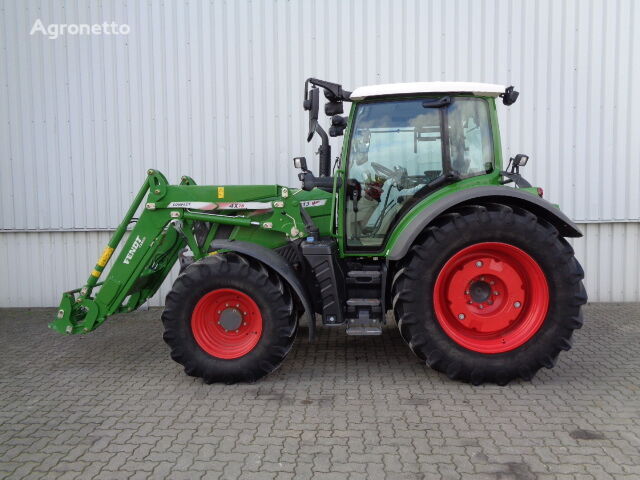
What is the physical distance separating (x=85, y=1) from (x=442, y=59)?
4511 mm

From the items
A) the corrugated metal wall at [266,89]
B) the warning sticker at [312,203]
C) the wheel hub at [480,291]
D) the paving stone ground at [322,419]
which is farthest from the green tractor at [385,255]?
the corrugated metal wall at [266,89]

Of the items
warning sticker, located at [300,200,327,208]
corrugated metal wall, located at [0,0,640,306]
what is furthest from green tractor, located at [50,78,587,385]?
corrugated metal wall, located at [0,0,640,306]

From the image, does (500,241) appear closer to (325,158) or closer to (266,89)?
(325,158)

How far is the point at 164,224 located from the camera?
434 centimetres

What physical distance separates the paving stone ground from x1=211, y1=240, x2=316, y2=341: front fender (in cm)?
57

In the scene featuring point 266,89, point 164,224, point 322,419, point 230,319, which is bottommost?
point 322,419

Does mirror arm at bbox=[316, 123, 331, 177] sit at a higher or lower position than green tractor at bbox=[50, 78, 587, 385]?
higher

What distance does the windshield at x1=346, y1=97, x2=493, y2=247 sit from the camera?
13.3 feet

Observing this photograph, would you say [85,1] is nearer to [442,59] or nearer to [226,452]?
[442,59]

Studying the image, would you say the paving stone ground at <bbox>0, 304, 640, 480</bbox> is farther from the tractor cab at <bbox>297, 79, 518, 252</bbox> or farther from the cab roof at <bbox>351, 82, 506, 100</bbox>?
the cab roof at <bbox>351, 82, 506, 100</bbox>

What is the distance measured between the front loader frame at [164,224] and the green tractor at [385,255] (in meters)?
0.01

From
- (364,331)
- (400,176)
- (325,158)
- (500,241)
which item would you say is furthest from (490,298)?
(325,158)

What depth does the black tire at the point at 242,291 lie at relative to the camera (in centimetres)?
388

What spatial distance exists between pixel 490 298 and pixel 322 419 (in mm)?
1615
